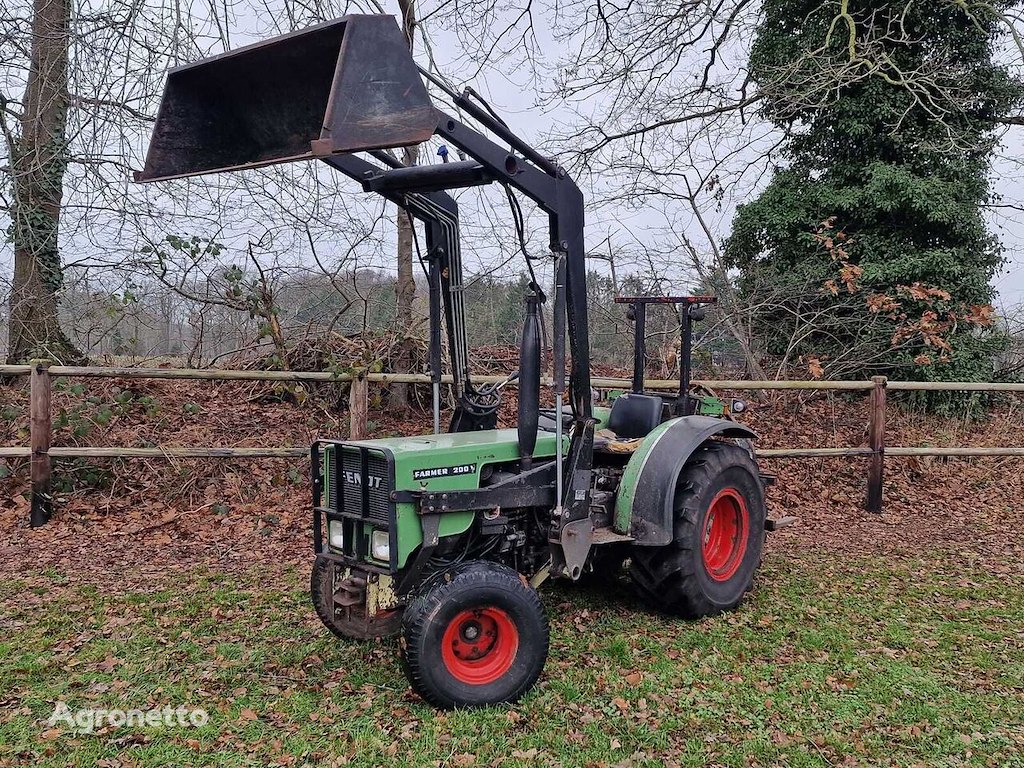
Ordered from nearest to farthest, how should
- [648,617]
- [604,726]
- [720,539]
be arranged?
[604,726], [648,617], [720,539]

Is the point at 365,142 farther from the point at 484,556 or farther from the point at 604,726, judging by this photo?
the point at 604,726

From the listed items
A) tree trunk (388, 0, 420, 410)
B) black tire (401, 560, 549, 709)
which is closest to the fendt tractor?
black tire (401, 560, 549, 709)

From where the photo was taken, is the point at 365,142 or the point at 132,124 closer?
the point at 365,142

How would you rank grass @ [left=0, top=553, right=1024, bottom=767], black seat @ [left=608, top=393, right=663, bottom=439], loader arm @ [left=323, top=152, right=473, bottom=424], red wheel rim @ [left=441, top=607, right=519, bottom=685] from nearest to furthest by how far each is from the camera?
grass @ [left=0, top=553, right=1024, bottom=767] → red wheel rim @ [left=441, top=607, right=519, bottom=685] → loader arm @ [left=323, top=152, right=473, bottom=424] → black seat @ [left=608, top=393, right=663, bottom=439]

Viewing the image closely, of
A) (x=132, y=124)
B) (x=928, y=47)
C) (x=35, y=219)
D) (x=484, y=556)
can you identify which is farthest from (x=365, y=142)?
(x=928, y=47)

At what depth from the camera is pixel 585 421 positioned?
4195 mm

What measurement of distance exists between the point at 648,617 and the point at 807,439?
5.65m

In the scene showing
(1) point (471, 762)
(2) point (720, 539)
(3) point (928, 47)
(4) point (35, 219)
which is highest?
(3) point (928, 47)

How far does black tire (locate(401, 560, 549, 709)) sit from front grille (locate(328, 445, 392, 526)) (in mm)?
435

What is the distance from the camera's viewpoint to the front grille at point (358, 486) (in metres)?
3.79

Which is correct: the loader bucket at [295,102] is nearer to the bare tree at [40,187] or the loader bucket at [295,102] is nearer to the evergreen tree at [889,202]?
the bare tree at [40,187]

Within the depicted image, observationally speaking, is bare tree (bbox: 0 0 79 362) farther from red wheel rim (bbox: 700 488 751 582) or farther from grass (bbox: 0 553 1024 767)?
red wheel rim (bbox: 700 488 751 582)

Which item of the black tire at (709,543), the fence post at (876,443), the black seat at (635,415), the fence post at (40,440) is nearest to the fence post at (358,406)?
the fence post at (40,440)

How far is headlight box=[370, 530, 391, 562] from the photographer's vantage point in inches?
149
